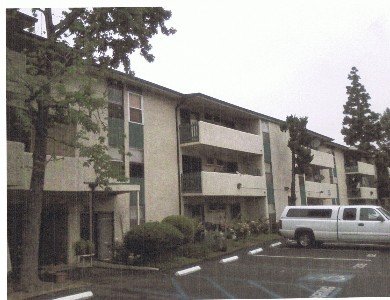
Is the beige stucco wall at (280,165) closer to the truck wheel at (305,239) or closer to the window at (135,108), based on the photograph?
the truck wheel at (305,239)

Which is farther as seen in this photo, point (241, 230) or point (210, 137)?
point (210, 137)

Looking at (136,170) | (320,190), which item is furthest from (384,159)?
(136,170)

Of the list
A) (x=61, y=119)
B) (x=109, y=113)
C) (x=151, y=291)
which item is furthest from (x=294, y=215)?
(x=61, y=119)

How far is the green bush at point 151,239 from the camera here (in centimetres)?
1427

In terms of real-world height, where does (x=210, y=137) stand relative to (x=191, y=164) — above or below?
above

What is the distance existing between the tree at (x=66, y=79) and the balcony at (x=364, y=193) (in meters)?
27.4

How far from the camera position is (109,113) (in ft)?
58.1

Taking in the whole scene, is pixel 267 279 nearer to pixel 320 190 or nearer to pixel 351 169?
pixel 320 190

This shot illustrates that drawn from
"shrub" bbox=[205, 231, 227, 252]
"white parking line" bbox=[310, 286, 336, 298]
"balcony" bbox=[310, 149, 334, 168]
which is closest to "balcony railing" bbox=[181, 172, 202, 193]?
"shrub" bbox=[205, 231, 227, 252]

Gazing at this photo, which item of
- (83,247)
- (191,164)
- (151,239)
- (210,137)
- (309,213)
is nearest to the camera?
(151,239)

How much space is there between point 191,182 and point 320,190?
15941 millimetres

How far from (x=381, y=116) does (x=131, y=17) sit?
645 inches

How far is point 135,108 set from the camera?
19.0 metres
